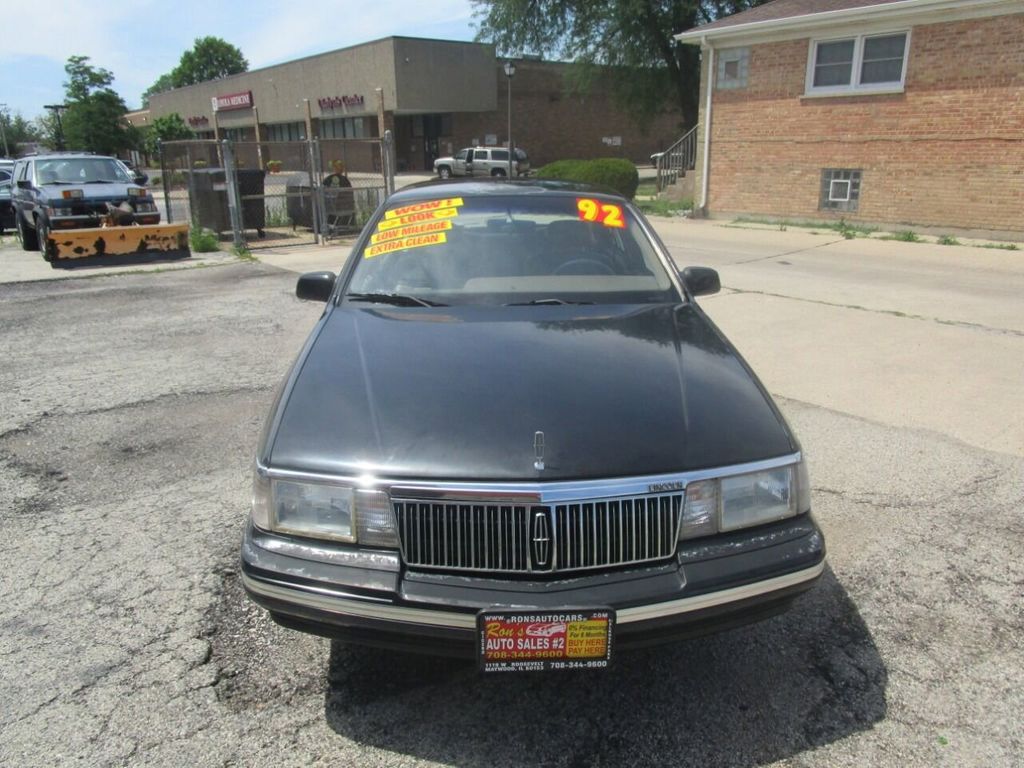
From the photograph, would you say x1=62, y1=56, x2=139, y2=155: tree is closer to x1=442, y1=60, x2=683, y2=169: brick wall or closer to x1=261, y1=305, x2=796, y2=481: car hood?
x1=442, y1=60, x2=683, y2=169: brick wall

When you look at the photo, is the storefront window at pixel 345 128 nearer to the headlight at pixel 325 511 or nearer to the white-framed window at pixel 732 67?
the white-framed window at pixel 732 67

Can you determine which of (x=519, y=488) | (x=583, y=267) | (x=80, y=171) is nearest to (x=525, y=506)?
(x=519, y=488)

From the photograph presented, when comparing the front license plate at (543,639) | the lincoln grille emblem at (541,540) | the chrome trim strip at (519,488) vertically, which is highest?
the chrome trim strip at (519,488)

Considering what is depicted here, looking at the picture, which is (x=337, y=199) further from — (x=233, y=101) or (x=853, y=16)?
(x=233, y=101)

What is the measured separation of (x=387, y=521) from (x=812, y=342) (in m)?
5.72

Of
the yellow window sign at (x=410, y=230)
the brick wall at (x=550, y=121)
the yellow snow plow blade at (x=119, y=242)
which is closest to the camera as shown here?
the yellow window sign at (x=410, y=230)

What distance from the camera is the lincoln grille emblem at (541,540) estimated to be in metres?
2.12

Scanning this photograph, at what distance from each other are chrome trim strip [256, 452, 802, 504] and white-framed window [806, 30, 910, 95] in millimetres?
14989

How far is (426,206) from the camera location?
4.04 m

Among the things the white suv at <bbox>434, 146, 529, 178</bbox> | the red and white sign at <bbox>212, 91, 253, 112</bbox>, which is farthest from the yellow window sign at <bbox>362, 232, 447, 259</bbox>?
the red and white sign at <bbox>212, 91, 253, 112</bbox>

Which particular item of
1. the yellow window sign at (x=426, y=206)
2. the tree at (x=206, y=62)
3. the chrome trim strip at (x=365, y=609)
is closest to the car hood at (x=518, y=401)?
the chrome trim strip at (x=365, y=609)

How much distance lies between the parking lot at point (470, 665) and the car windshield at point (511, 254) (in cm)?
145

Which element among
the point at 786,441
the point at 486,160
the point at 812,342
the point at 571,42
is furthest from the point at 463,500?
the point at 486,160

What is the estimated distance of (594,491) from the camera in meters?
2.14
